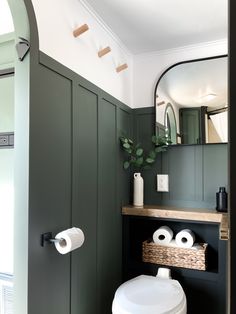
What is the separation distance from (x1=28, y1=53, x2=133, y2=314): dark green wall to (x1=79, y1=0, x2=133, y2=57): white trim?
496mm

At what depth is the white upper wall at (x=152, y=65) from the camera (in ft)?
7.68

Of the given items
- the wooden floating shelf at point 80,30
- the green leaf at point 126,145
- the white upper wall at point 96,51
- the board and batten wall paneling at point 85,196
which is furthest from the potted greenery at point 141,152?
the wooden floating shelf at point 80,30

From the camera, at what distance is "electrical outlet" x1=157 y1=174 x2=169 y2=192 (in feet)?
7.80

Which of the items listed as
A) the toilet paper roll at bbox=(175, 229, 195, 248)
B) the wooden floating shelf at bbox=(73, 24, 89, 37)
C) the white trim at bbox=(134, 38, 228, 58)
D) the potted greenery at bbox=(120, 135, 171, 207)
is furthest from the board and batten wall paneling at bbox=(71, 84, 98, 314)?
the white trim at bbox=(134, 38, 228, 58)

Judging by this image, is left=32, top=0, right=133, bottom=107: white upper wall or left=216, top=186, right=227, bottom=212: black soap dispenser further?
left=216, top=186, right=227, bottom=212: black soap dispenser

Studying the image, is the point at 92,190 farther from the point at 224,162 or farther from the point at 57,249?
the point at 224,162

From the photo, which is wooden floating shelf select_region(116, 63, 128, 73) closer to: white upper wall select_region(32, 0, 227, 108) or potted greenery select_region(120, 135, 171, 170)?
white upper wall select_region(32, 0, 227, 108)

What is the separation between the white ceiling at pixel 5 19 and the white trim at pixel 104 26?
0.46 metres

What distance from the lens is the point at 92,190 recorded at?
181 centimetres

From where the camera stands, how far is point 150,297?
161 centimetres

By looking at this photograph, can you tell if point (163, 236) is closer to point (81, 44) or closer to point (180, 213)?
point (180, 213)

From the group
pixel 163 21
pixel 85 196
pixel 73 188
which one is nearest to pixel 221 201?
pixel 85 196

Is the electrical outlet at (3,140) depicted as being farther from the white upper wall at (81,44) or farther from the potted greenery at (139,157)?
the potted greenery at (139,157)

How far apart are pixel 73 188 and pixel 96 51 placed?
1.01 metres
